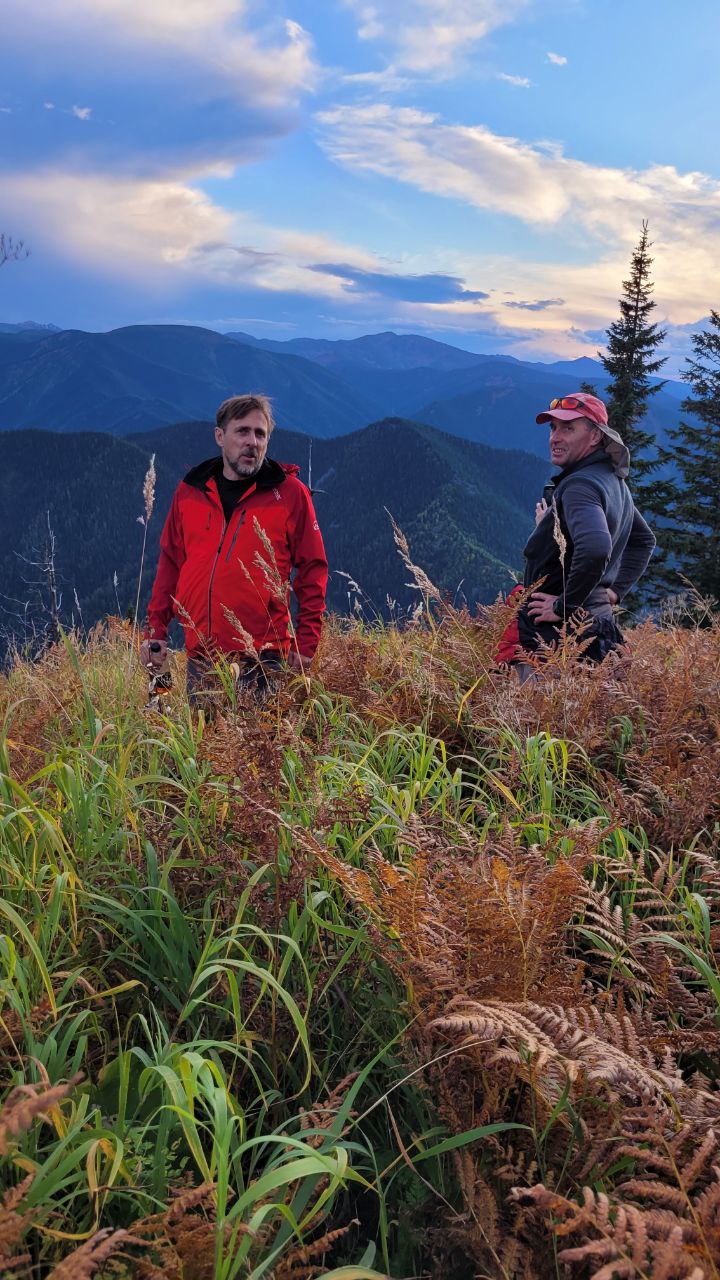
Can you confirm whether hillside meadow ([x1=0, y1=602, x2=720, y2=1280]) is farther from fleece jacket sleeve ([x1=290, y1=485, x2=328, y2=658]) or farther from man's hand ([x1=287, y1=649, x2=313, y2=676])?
fleece jacket sleeve ([x1=290, y1=485, x2=328, y2=658])

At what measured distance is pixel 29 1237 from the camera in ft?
4.48

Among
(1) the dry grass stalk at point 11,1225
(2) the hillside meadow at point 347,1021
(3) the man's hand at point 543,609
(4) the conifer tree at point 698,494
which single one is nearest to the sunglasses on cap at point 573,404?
(3) the man's hand at point 543,609

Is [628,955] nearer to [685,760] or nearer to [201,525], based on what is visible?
[685,760]

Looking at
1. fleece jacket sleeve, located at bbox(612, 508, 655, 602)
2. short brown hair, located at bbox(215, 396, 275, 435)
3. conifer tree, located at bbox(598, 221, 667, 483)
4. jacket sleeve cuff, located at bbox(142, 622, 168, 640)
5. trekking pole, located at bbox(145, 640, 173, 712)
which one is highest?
conifer tree, located at bbox(598, 221, 667, 483)

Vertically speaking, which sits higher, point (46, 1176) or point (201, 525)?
point (201, 525)

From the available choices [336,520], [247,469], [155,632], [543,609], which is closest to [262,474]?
[247,469]

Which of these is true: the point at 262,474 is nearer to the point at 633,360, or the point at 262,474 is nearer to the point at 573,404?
the point at 573,404

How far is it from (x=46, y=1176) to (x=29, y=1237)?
0.16 metres

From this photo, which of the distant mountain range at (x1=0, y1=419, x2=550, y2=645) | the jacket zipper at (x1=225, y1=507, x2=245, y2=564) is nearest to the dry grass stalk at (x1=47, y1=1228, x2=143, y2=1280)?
the jacket zipper at (x1=225, y1=507, x2=245, y2=564)

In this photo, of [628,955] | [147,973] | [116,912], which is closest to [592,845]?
[628,955]

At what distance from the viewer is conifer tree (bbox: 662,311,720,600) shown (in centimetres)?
2820

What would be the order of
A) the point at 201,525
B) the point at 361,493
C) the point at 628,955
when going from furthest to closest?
the point at 361,493 → the point at 201,525 → the point at 628,955

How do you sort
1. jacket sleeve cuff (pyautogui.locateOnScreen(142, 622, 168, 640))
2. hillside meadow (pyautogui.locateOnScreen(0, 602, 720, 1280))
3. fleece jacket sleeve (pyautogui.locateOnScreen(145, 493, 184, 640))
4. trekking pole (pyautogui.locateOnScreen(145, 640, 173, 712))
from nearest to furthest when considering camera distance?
hillside meadow (pyautogui.locateOnScreen(0, 602, 720, 1280)) < trekking pole (pyautogui.locateOnScreen(145, 640, 173, 712)) < jacket sleeve cuff (pyautogui.locateOnScreen(142, 622, 168, 640)) < fleece jacket sleeve (pyautogui.locateOnScreen(145, 493, 184, 640))

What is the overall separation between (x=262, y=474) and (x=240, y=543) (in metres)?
0.47
